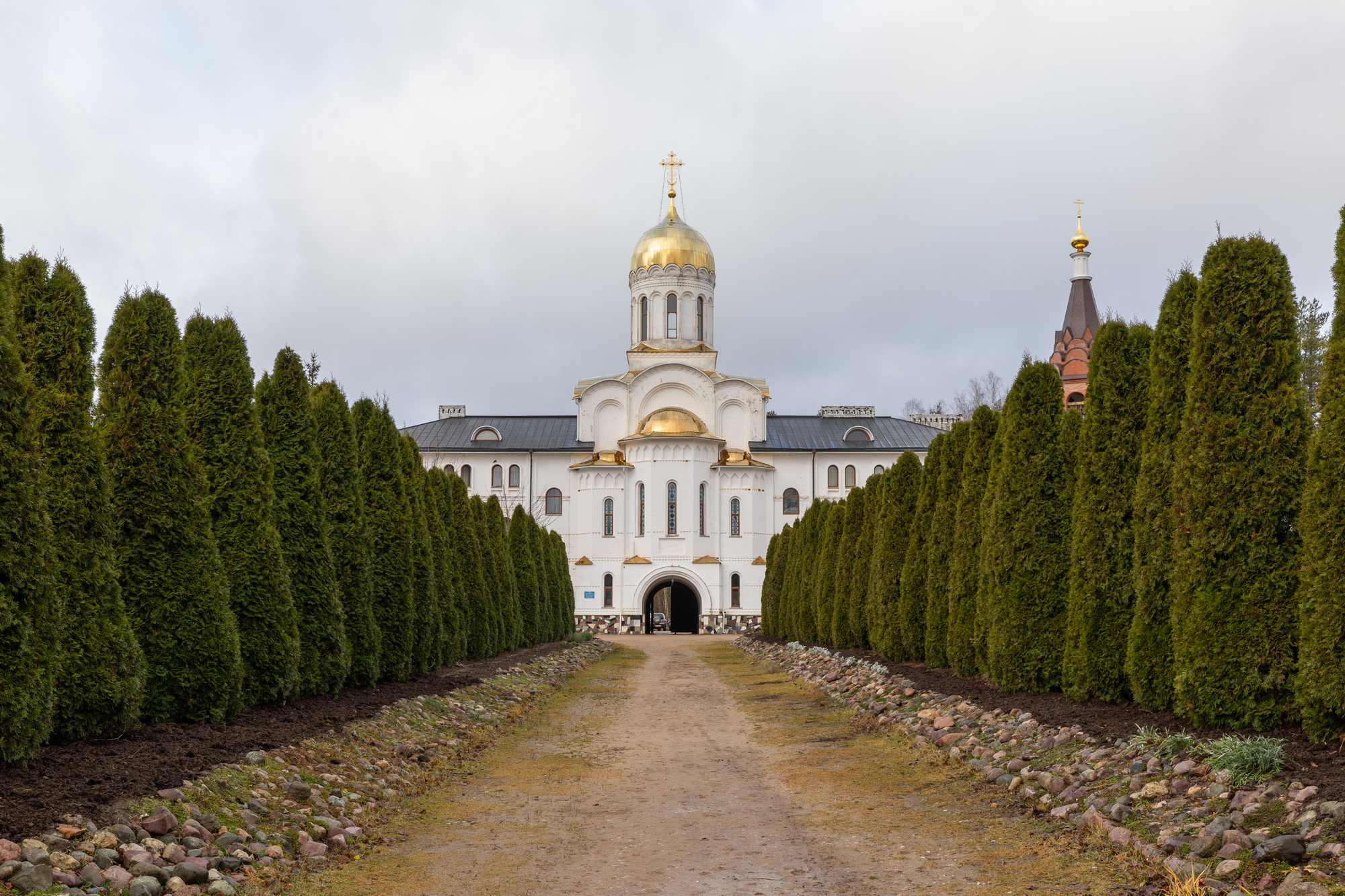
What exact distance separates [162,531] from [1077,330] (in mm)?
37289

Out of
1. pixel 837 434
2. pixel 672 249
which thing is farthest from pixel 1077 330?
pixel 672 249

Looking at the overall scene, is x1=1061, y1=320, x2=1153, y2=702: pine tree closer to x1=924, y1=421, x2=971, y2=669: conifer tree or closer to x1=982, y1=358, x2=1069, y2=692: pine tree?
x1=982, y1=358, x2=1069, y2=692: pine tree

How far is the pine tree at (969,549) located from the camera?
1331 centimetres

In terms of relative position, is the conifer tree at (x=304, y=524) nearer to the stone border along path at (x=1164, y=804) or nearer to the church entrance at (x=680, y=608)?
the stone border along path at (x=1164, y=804)

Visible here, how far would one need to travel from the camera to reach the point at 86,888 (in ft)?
15.7

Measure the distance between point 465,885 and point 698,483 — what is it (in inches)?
1613

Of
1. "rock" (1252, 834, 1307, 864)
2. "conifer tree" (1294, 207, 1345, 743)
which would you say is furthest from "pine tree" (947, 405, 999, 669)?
"rock" (1252, 834, 1307, 864)

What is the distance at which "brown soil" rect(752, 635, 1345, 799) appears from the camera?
6004mm

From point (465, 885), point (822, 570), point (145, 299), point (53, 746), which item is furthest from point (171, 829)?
point (822, 570)

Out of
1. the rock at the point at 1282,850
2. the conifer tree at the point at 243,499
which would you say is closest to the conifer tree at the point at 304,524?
the conifer tree at the point at 243,499

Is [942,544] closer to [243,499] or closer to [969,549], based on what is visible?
[969,549]

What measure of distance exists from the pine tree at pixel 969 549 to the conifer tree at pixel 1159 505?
3.95 metres

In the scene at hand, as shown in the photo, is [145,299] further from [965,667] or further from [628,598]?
[628,598]

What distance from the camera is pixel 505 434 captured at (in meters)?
52.6
